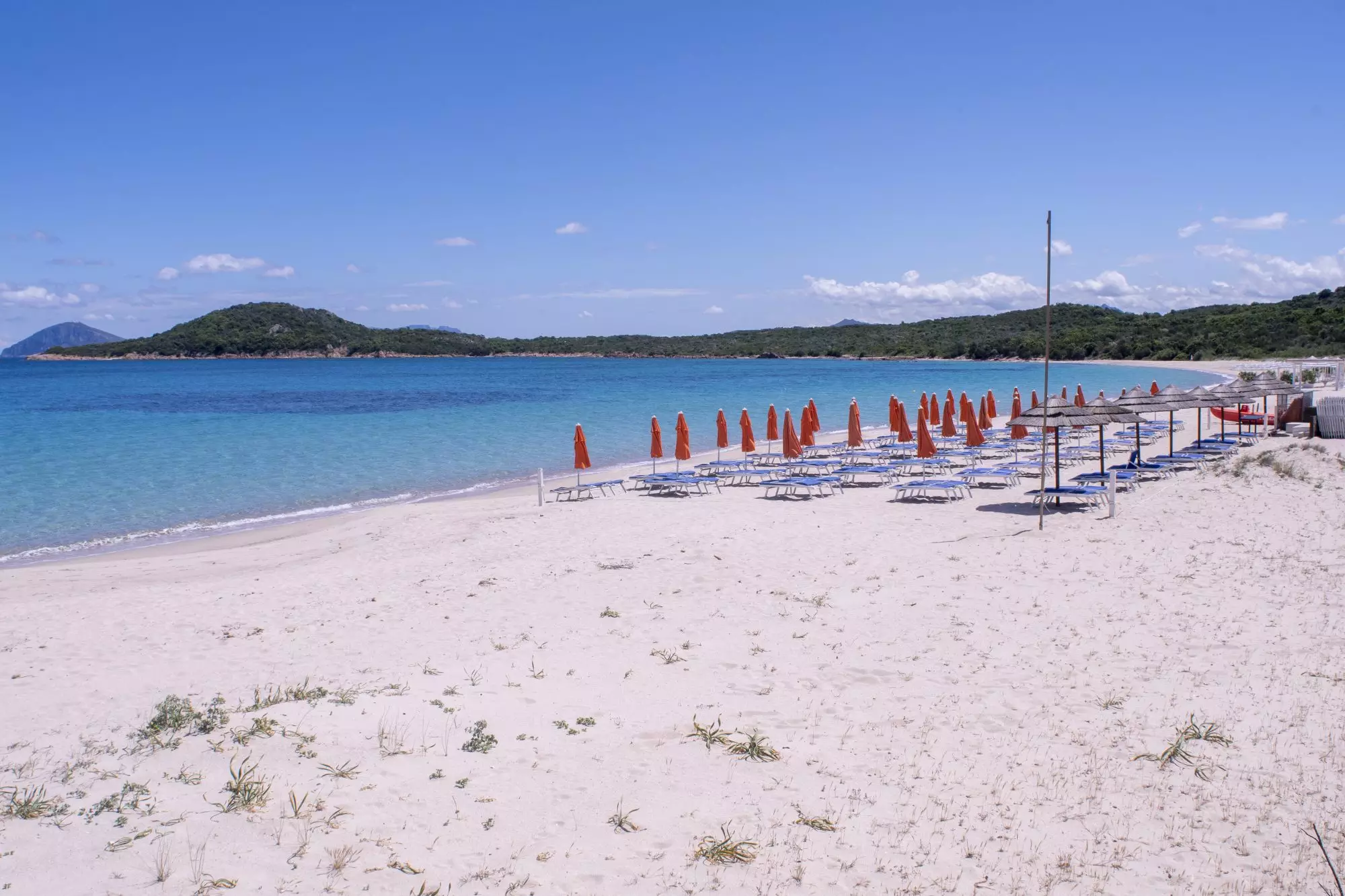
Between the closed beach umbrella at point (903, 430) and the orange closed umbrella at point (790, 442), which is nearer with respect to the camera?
the orange closed umbrella at point (790, 442)

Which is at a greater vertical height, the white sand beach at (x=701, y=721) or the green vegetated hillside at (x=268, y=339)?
the green vegetated hillside at (x=268, y=339)

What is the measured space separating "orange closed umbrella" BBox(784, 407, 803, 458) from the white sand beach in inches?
234

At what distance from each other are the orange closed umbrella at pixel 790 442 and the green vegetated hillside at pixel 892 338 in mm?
44319

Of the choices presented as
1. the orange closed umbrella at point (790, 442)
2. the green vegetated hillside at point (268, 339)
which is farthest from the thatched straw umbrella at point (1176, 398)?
the green vegetated hillside at point (268, 339)

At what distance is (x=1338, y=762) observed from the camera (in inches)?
174

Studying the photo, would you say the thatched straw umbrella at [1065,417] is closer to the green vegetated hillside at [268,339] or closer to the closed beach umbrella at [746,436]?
the closed beach umbrella at [746,436]

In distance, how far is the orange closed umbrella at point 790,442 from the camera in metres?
15.7

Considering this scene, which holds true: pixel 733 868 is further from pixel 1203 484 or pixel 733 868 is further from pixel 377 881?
pixel 1203 484

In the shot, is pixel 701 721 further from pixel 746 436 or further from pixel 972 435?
pixel 972 435

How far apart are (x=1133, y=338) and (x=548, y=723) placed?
258ft

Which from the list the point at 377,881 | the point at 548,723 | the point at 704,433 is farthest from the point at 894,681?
the point at 704,433

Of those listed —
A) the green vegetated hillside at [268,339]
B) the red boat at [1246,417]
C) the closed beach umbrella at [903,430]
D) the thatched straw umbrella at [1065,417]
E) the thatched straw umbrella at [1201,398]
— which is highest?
the green vegetated hillside at [268,339]

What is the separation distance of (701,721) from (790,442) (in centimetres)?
1085

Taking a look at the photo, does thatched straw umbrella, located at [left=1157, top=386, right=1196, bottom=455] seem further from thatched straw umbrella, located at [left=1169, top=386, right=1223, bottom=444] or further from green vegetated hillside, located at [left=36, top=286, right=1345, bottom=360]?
green vegetated hillside, located at [left=36, top=286, right=1345, bottom=360]
